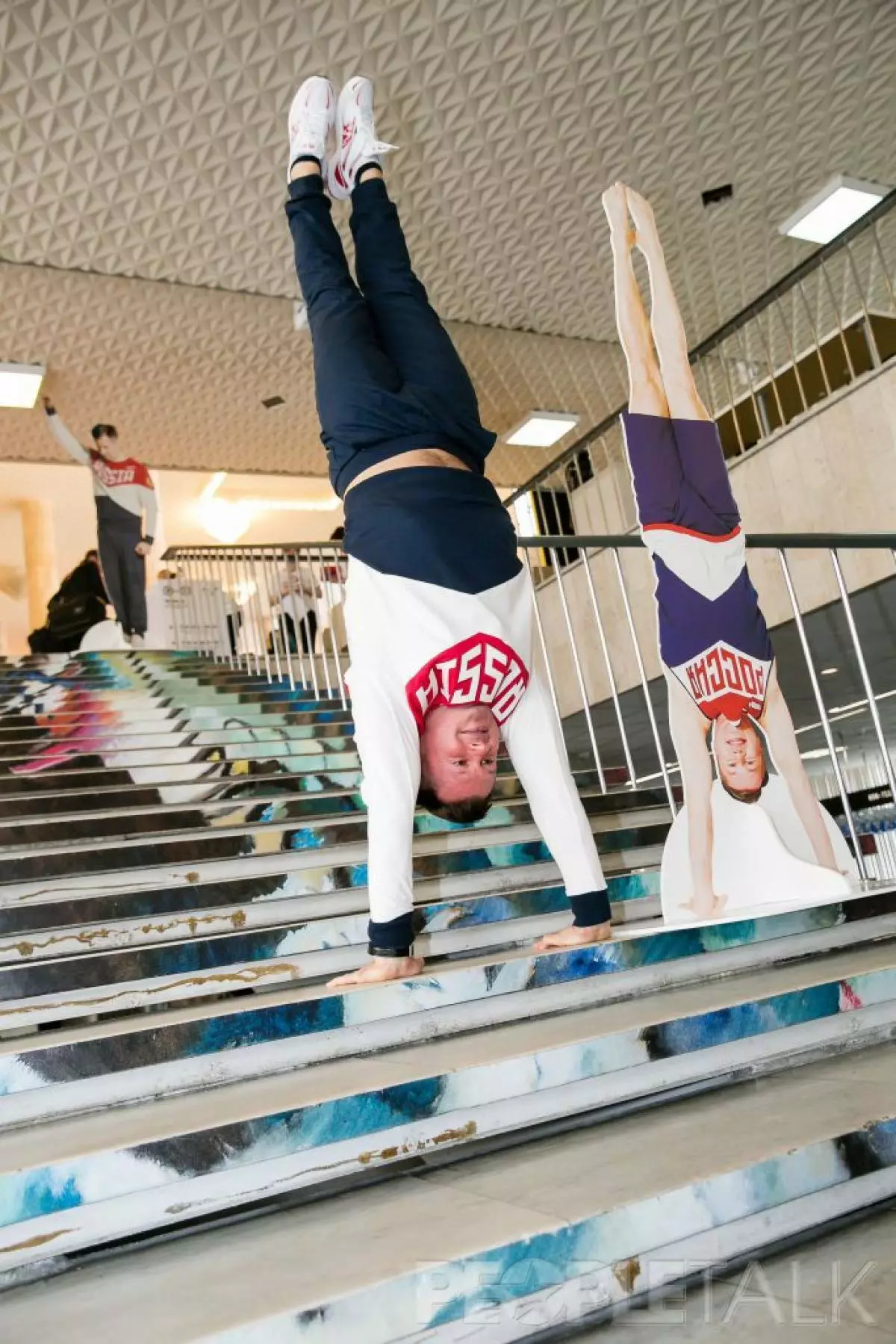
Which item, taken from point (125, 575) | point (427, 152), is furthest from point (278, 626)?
point (427, 152)

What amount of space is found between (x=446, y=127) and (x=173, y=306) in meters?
2.35

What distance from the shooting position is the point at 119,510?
23.7 feet

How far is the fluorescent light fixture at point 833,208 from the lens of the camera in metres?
6.47

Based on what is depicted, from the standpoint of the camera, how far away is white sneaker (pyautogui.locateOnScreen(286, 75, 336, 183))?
2713 mm

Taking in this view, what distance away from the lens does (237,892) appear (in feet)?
8.62

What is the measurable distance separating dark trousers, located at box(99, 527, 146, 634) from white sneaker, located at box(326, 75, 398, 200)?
190 inches

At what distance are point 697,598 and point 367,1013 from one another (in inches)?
49.5

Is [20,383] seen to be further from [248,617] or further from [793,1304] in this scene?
[793,1304]

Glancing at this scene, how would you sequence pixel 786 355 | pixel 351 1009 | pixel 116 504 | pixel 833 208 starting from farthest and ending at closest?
pixel 786 355 < pixel 116 504 < pixel 833 208 < pixel 351 1009

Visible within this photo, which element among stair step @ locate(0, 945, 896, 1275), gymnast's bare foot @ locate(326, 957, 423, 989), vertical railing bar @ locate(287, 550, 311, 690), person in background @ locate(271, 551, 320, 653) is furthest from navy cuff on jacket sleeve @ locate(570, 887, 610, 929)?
person in background @ locate(271, 551, 320, 653)

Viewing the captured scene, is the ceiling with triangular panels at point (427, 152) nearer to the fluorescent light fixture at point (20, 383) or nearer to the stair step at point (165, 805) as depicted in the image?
the fluorescent light fixture at point (20, 383)

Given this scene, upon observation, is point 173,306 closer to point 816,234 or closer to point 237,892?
point 816,234

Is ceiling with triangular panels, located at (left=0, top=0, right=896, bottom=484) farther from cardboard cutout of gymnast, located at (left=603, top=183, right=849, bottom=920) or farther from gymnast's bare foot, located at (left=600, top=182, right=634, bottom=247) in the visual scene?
cardboard cutout of gymnast, located at (left=603, top=183, right=849, bottom=920)

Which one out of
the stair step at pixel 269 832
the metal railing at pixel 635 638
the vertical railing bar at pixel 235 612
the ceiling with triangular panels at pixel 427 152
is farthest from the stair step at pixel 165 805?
the ceiling with triangular panels at pixel 427 152
